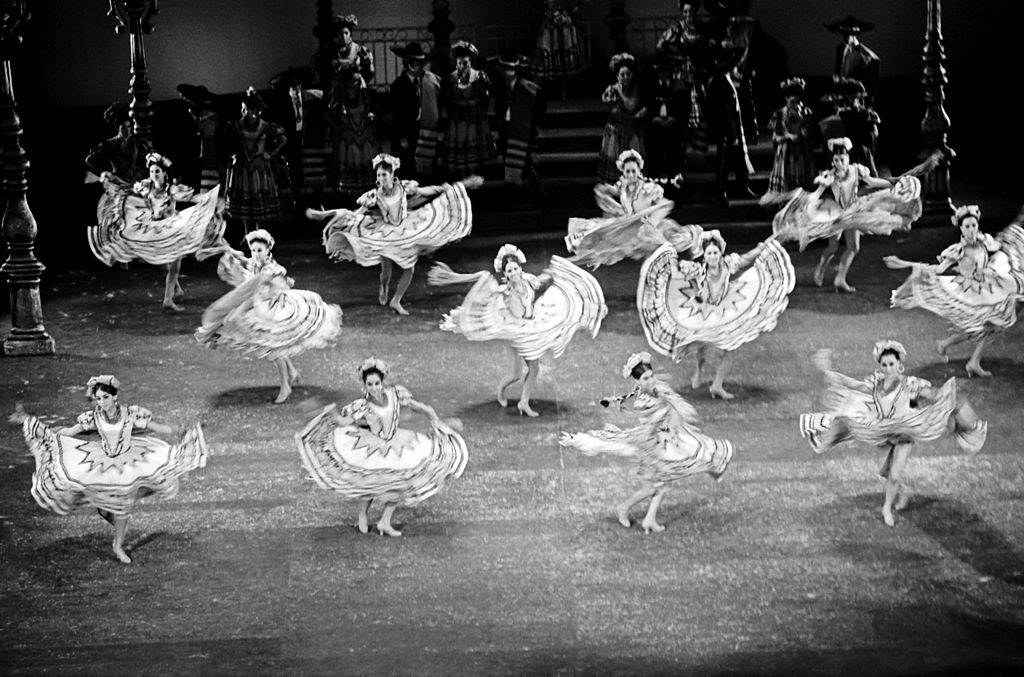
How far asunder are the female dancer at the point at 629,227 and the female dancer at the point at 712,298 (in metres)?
1.75

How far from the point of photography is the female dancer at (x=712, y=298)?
9719 millimetres

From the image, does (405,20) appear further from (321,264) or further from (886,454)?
(886,454)

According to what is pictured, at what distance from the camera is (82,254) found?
14.0 metres

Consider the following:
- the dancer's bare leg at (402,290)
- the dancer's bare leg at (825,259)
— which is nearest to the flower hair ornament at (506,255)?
the dancer's bare leg at (402,290)

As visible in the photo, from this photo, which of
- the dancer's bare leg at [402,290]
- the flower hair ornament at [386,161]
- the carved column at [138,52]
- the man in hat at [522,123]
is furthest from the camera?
the man in hat at [522,123]

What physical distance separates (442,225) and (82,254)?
12.7ft

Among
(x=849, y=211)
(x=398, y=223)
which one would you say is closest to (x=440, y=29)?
(x=398, y=223)

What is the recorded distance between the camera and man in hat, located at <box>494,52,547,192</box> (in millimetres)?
14000

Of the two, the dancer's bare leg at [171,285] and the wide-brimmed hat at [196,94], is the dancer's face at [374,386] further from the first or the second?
the wide-brimmed hat at [196,94]

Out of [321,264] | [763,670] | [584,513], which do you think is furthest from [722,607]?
[321,264]

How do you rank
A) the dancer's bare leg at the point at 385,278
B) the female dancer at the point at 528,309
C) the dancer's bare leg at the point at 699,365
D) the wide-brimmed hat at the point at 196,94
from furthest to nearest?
1. the wide-brimmed hat at the point at 196,94
2. the dancer's bare leg at the point at 385,278
3. the dancer's bare leg at the point at 699,365
4. the female dancer at the point at 528,309

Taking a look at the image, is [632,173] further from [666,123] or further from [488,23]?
[488,23]

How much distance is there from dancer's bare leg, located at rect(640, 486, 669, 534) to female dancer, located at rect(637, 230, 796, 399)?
1779mm

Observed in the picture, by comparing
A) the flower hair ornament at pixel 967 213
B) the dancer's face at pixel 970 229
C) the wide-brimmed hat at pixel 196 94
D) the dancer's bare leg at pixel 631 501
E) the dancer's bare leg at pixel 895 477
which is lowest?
the dancer's bare leg at pixel 631 501
